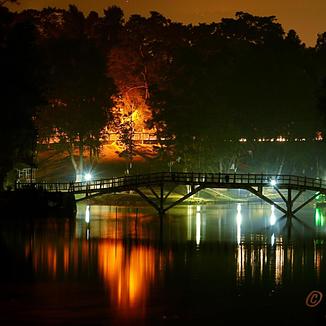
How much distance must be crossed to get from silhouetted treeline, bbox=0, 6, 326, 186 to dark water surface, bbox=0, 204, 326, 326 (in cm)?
1927

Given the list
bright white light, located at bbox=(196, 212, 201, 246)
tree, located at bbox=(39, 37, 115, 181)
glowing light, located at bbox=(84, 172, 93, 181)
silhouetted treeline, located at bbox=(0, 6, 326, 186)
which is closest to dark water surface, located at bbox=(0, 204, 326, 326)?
bright white light, located at bbox=(196, 212, 201, 246)

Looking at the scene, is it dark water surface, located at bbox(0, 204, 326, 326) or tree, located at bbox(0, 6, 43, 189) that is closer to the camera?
dark water surface, located at bbox(0, 204, 326, 326)

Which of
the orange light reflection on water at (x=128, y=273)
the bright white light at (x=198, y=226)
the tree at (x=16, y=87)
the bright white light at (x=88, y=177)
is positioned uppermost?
the tree at (x=16, y=87)

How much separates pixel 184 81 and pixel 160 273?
2760 inches

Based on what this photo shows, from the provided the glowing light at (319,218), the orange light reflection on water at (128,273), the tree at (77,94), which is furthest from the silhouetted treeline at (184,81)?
the orange light reflection on water at (128,273)

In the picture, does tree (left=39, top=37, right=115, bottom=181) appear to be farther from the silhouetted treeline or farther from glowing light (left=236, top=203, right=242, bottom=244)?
glowing light (left=236, top=203, right=242, bottom=244)

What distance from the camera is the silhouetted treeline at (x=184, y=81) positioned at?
364 ft

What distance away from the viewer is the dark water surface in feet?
133

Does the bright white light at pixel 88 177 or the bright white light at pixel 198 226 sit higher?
the bright white light at pixel 88 177

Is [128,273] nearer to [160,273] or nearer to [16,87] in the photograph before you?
[160,273]

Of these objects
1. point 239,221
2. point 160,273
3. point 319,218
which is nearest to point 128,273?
point 160,273

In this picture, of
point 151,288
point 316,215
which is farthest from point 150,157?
point 151,288

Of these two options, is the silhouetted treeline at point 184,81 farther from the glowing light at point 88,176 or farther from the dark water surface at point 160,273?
the dark water surface at point 160,273

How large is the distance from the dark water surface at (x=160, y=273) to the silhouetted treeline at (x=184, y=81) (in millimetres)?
19272
